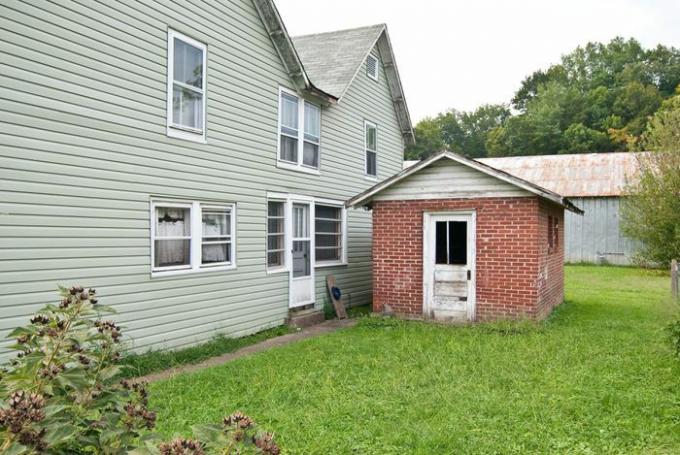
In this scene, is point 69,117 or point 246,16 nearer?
point 69,117

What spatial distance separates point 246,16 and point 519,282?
7685 millimetres

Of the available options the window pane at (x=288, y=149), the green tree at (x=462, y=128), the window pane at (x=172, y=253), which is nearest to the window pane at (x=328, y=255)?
the window pane at (x=288, y=149)

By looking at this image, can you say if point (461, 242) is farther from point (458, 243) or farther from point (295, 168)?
point (295, 168)

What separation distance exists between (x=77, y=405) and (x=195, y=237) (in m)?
7.52

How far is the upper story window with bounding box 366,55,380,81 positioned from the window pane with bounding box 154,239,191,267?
8835 mm

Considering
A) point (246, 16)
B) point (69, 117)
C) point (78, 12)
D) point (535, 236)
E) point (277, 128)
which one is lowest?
point (535, 236)

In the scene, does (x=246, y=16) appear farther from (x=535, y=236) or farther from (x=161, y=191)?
(x=535, y=236)

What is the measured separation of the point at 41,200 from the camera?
689 cm

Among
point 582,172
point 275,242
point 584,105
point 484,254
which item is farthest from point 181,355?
point 584,105

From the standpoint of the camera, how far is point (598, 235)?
26.3 metres

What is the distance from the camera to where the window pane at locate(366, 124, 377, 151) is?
16150 mm

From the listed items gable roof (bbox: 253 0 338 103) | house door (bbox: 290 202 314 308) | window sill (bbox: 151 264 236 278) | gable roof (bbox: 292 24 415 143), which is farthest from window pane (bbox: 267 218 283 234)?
gable roof (bbox: 292 24 415 143)

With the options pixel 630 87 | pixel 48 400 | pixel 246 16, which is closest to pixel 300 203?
pixel 246 16

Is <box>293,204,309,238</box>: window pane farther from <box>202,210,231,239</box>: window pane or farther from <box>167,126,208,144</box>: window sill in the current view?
<box>167,126,208,144</box>: window sill
